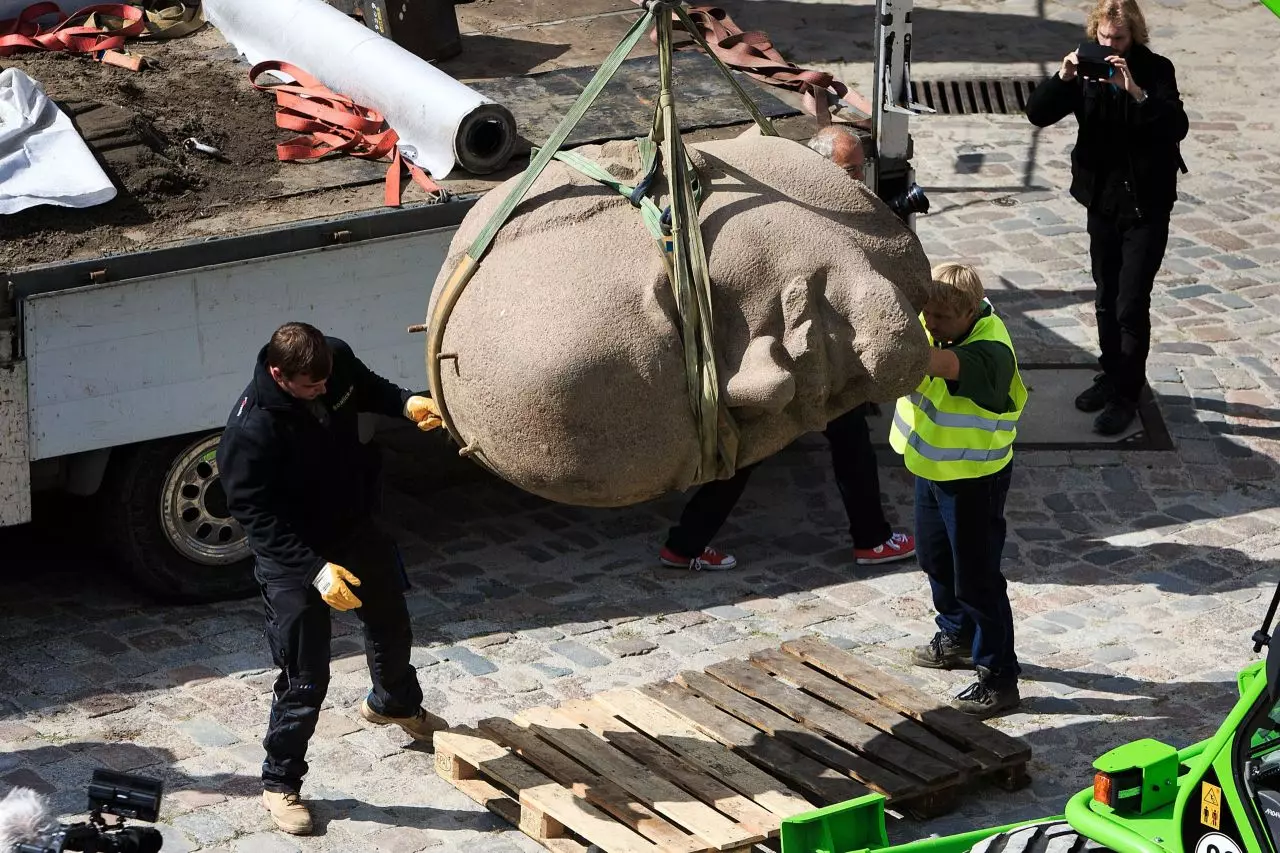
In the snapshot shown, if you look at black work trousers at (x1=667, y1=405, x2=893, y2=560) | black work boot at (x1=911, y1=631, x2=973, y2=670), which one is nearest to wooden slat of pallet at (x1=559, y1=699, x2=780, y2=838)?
black work boot at (x1=911, y1=631, x2=973, y2=670)

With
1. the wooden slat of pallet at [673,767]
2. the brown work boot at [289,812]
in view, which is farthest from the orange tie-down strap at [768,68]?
the brown work boot at [289,812]

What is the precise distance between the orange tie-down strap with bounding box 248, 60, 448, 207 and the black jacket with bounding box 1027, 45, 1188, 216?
327 centimetres

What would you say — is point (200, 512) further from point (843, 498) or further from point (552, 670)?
point (843, 498)

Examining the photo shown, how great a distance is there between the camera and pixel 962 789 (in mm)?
6492

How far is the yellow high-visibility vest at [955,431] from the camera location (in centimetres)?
662

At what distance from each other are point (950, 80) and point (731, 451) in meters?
9.70

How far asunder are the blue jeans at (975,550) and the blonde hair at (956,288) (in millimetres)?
731

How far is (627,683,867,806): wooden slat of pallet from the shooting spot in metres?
6.29

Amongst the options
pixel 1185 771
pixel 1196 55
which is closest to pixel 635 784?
pixel 1185 771

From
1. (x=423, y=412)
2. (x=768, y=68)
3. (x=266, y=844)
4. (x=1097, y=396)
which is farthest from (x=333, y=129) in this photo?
(x=1097, y=396)

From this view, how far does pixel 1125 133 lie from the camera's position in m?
8.95

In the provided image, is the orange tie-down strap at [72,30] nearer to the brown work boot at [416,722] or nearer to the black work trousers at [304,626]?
the black work trousers at [304,626]

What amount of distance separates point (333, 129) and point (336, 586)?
2962mm

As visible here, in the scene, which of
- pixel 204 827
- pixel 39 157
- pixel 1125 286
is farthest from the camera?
pixel 1125 286
